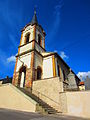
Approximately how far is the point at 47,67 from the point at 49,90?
5.11 metres

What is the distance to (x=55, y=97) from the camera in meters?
9.30

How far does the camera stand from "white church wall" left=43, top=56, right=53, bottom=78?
45.7 feet

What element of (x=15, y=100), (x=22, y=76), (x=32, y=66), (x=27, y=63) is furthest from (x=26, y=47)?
(x=15, y=100)

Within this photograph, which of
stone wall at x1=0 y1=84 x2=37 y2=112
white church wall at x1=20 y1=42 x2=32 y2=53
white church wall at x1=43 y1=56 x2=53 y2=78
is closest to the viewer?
stone wall at x1=0 y1=84 x2=37 y2=112

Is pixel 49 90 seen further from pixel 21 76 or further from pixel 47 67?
pixel 21 76

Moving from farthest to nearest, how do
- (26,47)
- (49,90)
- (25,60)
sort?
(26,47) < (25,60) < (49,90)

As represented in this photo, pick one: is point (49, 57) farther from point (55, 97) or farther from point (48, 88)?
point (55, 97)

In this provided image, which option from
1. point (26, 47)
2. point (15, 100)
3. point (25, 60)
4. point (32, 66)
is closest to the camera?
point (15, 100)

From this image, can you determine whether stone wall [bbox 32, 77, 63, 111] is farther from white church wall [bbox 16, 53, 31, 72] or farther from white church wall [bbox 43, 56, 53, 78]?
white church wall [bbox 16, 53, 31, 72]

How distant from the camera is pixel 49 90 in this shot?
33.1 ft

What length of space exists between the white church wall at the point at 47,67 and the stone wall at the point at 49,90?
296 centimetres

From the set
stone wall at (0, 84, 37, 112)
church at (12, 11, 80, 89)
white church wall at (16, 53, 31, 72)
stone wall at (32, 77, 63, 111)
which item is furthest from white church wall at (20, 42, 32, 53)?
stone wall at (0, 84, 37, 112)

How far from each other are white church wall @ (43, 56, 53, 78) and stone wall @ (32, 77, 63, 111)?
2.96m

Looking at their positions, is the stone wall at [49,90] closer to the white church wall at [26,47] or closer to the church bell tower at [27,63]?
the church bell tower at [27,63]
